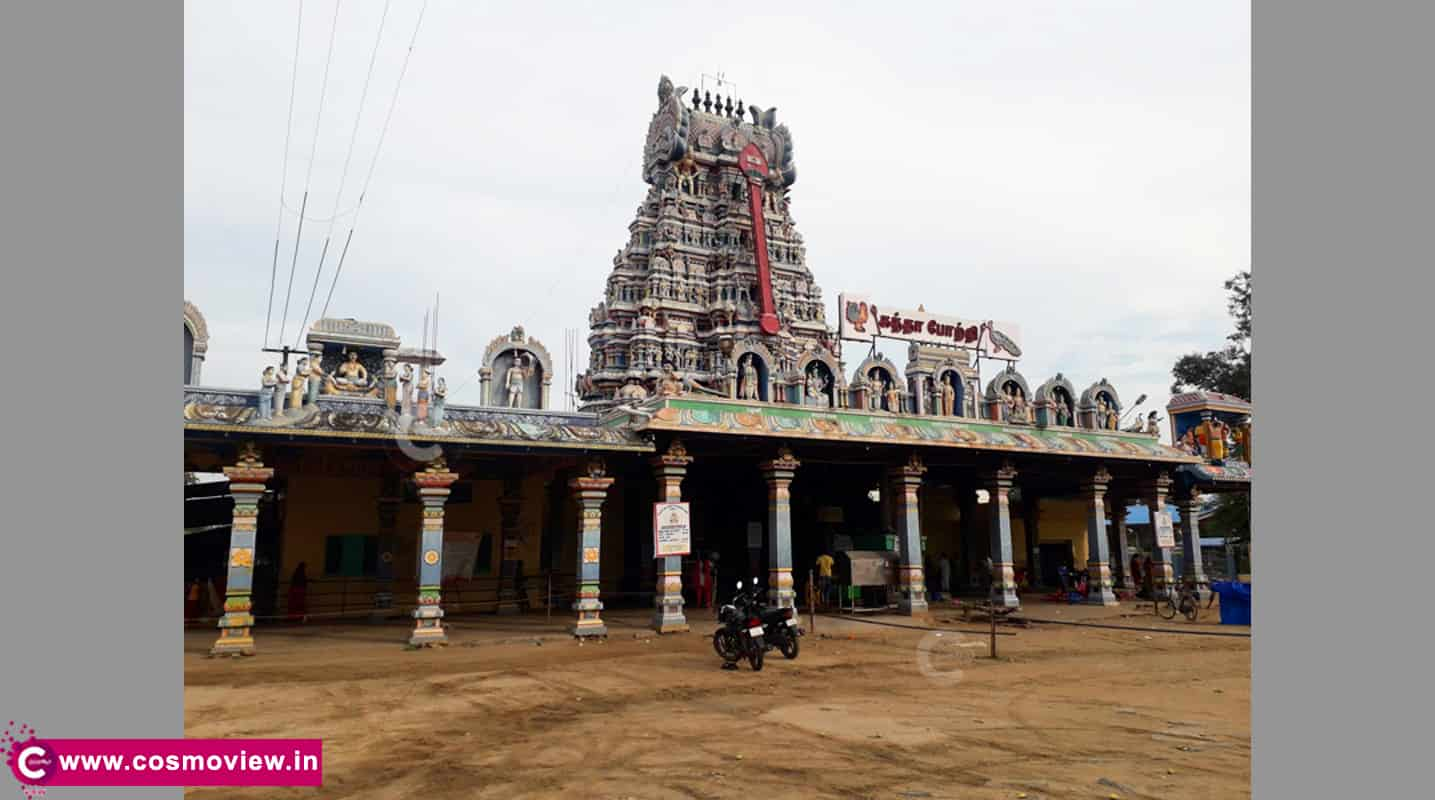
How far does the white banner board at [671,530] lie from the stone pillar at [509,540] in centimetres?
612

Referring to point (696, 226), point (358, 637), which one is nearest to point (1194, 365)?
point (696, 226)

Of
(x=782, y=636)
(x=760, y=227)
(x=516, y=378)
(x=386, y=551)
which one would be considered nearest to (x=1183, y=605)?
(x=782, y=636)

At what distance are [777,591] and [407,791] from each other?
12831 mm

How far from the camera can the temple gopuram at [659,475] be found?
51.4ft

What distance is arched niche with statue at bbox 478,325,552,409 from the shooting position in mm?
20047

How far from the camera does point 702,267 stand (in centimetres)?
3769

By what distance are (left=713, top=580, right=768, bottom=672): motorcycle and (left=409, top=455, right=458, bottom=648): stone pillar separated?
5.78 m

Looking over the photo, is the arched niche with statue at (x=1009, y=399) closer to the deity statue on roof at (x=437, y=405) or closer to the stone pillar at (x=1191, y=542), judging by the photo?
the stone pillar at (x=1191, y=542)

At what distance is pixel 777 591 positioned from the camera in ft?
60.4

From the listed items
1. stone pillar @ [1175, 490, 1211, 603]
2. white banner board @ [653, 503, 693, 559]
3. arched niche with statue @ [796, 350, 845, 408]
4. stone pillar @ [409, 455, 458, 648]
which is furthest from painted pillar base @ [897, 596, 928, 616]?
stone pillar @ [409, 455, 458, 648]

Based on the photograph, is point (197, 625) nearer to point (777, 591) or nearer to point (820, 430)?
point (777, 591)

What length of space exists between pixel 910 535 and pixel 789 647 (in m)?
8.21

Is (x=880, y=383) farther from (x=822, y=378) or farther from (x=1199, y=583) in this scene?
(x=1199, y=583)

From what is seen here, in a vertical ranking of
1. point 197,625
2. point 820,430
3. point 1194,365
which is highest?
point 1194,365
